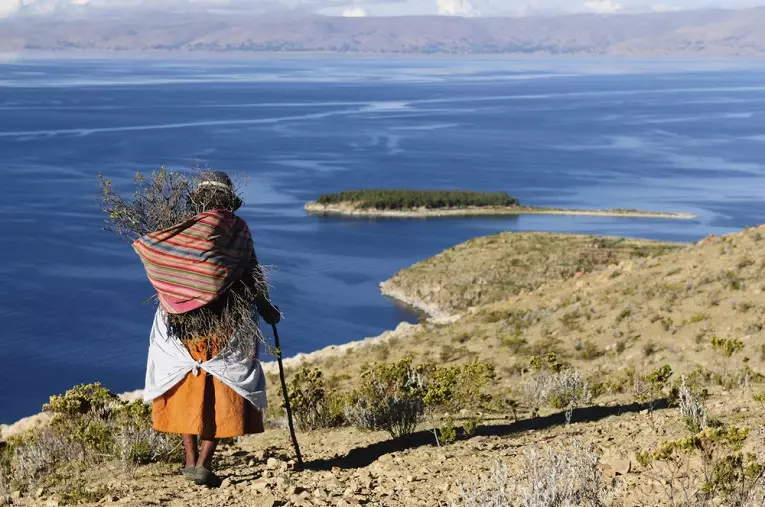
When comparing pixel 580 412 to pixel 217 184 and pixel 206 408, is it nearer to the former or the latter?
pixel 206 408

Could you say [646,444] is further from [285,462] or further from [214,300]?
[214,300]

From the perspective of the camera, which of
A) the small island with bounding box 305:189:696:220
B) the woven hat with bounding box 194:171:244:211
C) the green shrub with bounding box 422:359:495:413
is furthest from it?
the small island with bounding box 305:189:696:220

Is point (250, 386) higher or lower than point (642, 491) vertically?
higher

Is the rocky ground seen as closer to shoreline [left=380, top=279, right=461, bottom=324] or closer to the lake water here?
the lake water

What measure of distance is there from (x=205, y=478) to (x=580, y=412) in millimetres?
3211

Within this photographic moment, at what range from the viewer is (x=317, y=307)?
4019cm

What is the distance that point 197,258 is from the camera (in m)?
5.37

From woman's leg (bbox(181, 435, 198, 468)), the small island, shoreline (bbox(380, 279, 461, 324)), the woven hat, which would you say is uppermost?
the small island

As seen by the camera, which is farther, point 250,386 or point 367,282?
point 367,282

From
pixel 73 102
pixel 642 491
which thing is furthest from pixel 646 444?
pixel 73 102

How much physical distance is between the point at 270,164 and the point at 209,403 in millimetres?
76913

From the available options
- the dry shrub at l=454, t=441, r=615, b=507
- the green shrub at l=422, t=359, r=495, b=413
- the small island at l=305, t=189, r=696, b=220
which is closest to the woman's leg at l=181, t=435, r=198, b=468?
the dry shrub at l=454, t=441, r=615, b=507

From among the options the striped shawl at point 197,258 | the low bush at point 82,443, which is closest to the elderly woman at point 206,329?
the striped shawl at point 197,258

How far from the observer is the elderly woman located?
5.39 meters
